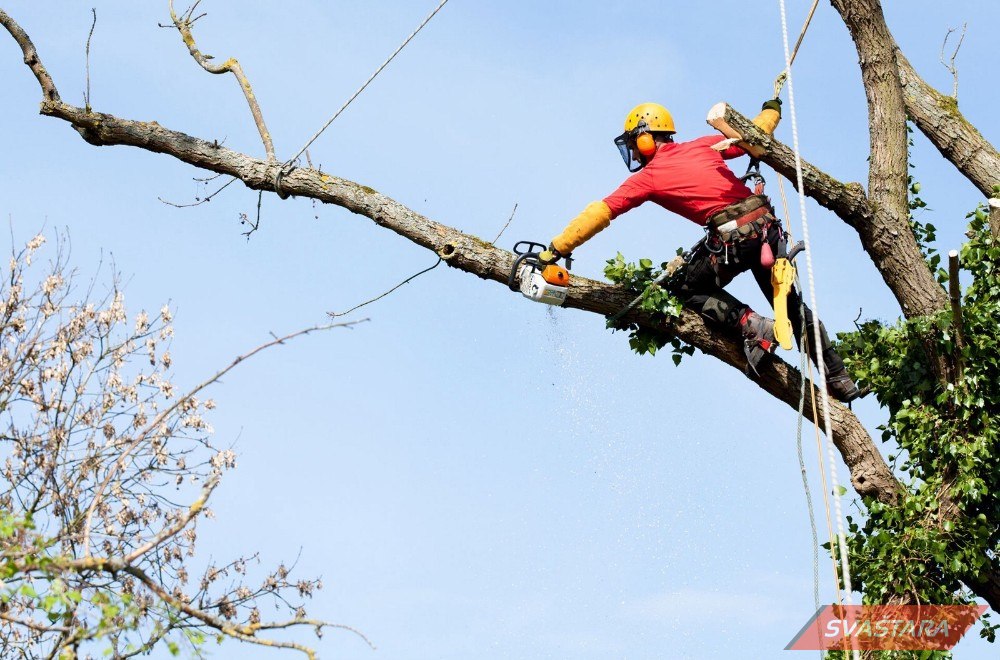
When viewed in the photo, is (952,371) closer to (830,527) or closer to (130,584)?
(830,527)

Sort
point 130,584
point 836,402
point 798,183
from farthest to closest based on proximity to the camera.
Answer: point 130,584
point 836,402
point 798,183

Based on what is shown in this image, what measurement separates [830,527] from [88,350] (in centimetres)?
575

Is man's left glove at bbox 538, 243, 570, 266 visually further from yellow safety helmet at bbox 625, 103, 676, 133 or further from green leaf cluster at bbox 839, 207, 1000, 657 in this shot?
green leaf cluster at bbox 839, 207, 1000, 657

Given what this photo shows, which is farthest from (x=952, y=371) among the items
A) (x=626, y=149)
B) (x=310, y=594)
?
(x=310, y=594)

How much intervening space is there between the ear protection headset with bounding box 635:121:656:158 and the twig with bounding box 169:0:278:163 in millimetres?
2603

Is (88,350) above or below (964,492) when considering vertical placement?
above

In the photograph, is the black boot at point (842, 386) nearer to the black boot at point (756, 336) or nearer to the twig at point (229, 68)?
the black boot at point (756, 336)

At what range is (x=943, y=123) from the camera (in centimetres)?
959

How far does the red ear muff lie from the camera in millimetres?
7867

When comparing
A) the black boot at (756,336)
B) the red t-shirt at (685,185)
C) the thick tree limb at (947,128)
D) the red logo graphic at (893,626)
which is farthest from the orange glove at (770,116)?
the red logo graphic at (893,626)

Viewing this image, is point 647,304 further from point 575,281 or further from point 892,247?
point 892,247

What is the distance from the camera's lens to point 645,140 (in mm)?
7875

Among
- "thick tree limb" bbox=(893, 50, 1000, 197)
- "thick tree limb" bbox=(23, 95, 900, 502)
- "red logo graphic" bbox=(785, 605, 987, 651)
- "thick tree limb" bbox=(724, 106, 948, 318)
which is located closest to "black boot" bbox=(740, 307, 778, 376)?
"thick tree limb" bbox=(23, 95, 900, 502)

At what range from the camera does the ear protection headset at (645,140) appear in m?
7.87
